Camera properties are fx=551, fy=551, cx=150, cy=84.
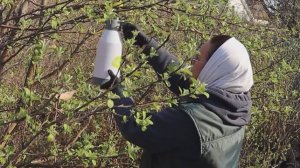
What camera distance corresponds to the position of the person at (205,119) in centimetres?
227

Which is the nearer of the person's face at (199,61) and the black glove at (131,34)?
the person's face at (199,61)

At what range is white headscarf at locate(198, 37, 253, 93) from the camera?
248 centimetres

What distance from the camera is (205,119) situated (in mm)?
2309

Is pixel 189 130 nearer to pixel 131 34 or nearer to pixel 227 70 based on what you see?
pixel 227 70

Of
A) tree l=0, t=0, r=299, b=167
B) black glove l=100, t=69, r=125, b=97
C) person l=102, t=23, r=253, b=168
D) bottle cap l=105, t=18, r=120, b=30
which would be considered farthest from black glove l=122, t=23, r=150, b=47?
black glove l=100, t=69, r=125, b=97

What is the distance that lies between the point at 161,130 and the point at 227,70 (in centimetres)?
45

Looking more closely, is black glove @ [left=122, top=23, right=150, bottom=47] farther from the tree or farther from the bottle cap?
the bottle cap

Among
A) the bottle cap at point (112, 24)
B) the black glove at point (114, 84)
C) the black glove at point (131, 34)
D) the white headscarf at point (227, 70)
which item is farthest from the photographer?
the black glove at point (131, 34)

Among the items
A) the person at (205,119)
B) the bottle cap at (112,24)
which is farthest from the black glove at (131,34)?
the bottle cap at (112,24)

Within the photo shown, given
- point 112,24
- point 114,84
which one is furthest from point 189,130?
point 112,24

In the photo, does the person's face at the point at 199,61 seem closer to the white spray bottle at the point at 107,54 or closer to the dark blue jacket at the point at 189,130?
the dark blue jacket at the point at 189,130

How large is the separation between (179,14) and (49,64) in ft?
4.49

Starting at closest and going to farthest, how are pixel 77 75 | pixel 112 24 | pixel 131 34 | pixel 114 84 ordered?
pixel 114 84 → pixel 112 24 → pixel 77 75 → pixel 131 34

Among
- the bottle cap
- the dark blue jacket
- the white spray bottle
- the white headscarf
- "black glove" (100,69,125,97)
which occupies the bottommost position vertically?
the dark blue jacket
